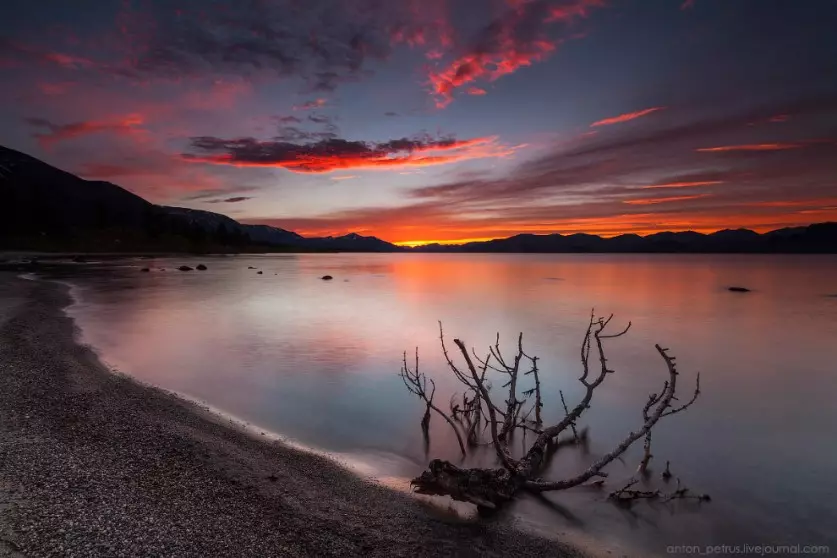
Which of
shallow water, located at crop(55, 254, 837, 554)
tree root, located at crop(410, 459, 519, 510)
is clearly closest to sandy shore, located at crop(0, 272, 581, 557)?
tree root, located at crop(410, 459, 519, 510)

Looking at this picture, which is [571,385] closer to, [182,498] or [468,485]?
[468,485]

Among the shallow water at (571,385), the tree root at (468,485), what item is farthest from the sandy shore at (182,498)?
the shallow water at (571,385)

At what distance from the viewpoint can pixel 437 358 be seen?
1827 centimetres

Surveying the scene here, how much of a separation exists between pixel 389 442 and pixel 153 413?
5284 millimetres

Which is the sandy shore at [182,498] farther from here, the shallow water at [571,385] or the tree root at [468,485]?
the shallow water at [571,385]

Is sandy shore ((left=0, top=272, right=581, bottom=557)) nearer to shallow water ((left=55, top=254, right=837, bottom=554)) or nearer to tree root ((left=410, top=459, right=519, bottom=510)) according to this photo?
tree root ((left=410, top=459, right=519, bottom=510))

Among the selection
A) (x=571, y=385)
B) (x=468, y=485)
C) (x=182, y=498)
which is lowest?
(x=571, y=385)

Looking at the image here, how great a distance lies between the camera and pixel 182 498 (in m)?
5.82

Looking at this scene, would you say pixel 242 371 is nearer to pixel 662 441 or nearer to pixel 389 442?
pixel 389 442

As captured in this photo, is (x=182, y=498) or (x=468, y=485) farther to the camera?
(x=468, y=485)

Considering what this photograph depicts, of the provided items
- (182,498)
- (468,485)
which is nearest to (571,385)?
(468,485)

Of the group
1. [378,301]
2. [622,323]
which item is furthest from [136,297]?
[622,323]

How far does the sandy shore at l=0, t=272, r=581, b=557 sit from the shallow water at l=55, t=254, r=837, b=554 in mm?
1533

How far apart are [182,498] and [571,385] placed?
12.5 metres
